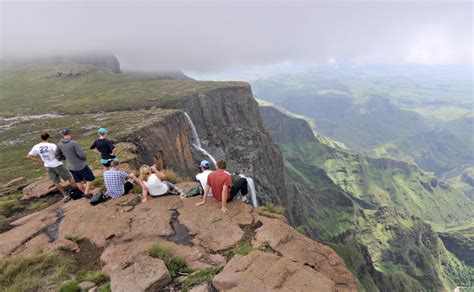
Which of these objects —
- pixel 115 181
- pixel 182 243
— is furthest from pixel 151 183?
pixel 182 243

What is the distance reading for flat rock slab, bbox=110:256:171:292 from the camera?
Result: 10.5m

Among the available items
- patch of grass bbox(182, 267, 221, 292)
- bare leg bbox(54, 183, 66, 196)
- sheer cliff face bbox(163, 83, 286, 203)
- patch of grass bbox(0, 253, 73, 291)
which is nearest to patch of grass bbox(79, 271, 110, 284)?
patch of grass bbox(0, 253, 73, 291)

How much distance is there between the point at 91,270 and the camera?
13094mm

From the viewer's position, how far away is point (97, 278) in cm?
1184

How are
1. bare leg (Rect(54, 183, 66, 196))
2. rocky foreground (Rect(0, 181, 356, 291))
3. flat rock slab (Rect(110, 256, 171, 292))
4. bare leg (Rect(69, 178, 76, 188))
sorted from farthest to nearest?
1. bare leg (Rect(54, 183, 66, 196))
2. bare leg (Rect(69, 178, 76, 188))
3. rocky foreground (Rect(0, 181, 356, 291))
4. flat rock slab (Rect(110, 256, 171, 292))

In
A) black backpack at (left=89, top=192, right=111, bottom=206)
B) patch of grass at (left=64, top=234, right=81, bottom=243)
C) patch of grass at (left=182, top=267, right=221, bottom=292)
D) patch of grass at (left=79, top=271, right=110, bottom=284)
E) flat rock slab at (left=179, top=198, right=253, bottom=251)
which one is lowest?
patch of grass at (left=64, top=234, right=81, bottom=243)

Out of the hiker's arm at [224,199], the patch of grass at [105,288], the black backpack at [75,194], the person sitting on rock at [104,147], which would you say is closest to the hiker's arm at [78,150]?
the person sitting on rock at [104,147]

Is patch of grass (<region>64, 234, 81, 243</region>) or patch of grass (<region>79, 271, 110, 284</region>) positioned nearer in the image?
patch of grass (<region>79, 271, 110, 284</region>)

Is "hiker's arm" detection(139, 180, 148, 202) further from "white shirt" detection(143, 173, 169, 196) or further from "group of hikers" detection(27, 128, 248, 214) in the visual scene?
"white shirt" detection(143, 173, 169, 196)

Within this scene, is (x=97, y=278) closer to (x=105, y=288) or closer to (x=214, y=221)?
(x=105, y=288)

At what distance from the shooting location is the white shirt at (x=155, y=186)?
19.2 meters

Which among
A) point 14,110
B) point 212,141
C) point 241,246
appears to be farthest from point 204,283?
point 14,110

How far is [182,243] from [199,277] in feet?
12.6

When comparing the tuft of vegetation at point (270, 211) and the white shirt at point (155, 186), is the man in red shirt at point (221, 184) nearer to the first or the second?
the tuft of vegetation at point (270, 211)
